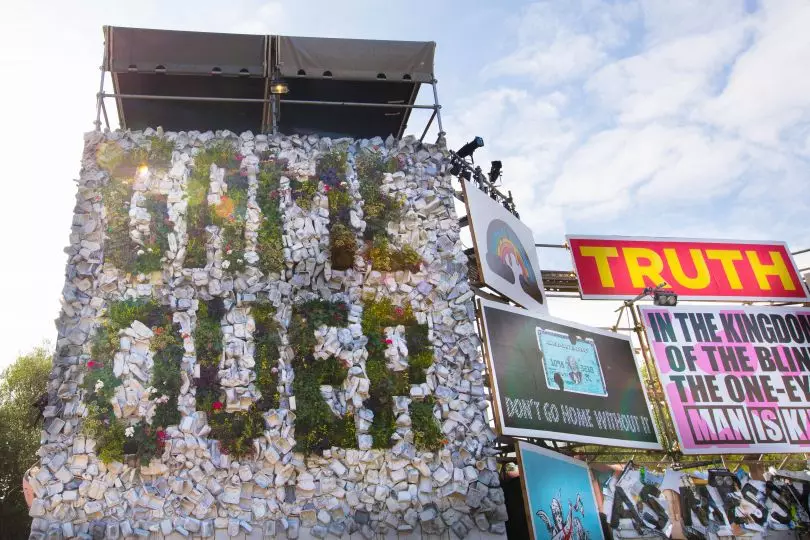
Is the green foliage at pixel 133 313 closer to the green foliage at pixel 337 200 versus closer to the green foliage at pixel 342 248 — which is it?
the green foliage at pixel 342 248

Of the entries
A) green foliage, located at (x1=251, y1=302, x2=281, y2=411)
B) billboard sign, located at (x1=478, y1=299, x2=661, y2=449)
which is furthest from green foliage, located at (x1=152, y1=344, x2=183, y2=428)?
billboard sign, located at (x1=478, y1=299, x2=661, y2=449)

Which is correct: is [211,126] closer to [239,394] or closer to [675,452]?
[239,394]

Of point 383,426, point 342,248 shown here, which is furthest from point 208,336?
point 383,426

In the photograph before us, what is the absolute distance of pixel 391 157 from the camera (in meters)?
13.9

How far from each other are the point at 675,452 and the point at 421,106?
36.1 feet

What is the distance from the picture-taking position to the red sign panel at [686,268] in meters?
16.9

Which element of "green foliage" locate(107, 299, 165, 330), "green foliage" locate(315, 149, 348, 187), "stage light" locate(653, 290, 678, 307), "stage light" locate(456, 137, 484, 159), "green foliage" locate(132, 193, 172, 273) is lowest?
"green foliage" locate(107, 299, 165, 330)

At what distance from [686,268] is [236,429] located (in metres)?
14.0

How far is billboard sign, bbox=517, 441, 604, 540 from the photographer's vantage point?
37.0ft

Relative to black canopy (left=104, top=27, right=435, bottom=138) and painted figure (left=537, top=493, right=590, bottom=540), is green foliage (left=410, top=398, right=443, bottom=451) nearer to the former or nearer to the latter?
painted figure (left=537, top=493, right=590, bottom=540)

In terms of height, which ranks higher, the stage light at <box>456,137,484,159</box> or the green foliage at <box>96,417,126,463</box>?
the stage light at <box>456,137,484,159</box>

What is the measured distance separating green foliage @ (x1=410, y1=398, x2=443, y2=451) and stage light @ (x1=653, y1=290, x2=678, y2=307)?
858cm

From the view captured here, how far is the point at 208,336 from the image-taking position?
438 inches

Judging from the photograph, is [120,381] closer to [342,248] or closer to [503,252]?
[342,248]
